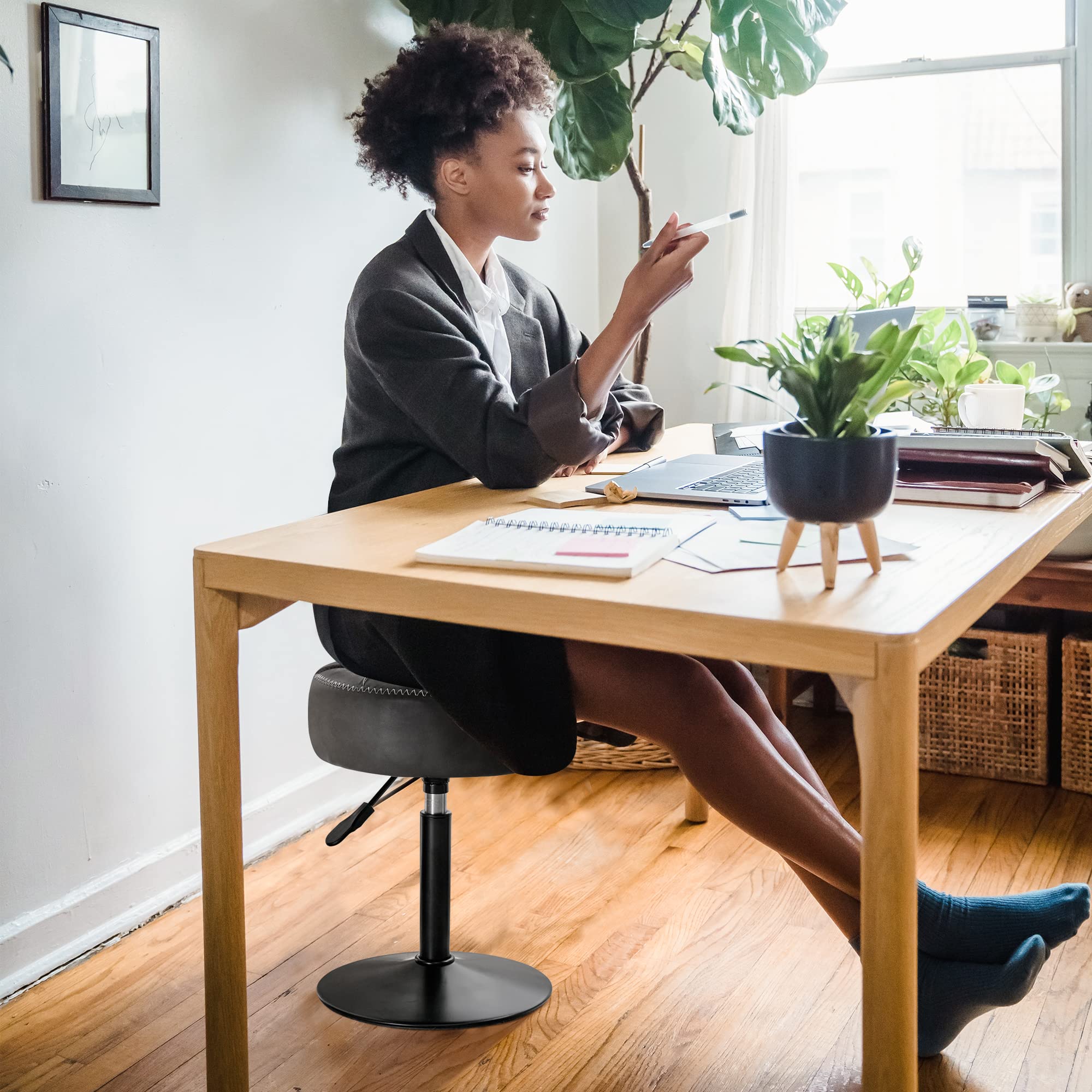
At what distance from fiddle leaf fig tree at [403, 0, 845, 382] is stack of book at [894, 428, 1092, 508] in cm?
110

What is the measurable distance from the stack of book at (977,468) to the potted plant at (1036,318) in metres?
1.34

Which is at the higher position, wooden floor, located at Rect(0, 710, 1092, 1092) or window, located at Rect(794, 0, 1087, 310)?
window, located at Rect(794, 0, 1087, 310)

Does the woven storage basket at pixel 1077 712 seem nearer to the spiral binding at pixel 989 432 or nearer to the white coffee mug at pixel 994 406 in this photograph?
the white coffee mug at pixel 994 406

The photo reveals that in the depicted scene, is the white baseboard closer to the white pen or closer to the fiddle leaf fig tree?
the white pen

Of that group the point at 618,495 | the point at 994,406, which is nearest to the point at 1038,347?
the point at 994,406

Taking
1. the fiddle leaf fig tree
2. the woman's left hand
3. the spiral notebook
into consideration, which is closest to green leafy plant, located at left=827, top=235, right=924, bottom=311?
the fiddle leaf fig tree

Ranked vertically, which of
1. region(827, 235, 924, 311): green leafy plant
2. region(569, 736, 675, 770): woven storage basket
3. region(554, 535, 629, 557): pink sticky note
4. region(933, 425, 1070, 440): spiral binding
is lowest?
region(569, 736, 675, 770): woven storage basket

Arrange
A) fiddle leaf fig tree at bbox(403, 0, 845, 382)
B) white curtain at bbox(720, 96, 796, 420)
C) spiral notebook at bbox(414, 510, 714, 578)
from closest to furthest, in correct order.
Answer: spiral notebook at bbox(414, 510, 714, 578), fiddle leaf fig tree at bbox(403, 0, 845, 382), white curtain at bbox(720, 96, 796, 420)

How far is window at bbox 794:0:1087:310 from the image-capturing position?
2.81 m

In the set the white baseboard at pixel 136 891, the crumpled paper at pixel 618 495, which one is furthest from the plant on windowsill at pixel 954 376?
the white baseboard at pixel 136 891

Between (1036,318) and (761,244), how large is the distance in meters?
0.67

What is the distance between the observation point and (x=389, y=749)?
4.79 feet

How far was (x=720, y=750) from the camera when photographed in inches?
55.2

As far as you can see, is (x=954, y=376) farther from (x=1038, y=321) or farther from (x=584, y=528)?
(x=584, y=528)
